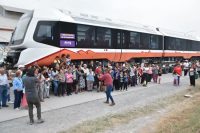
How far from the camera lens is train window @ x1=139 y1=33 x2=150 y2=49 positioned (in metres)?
26.7

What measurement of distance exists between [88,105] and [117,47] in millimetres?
10003

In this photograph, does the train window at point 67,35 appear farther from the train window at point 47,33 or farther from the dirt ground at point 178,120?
the dirt ground at point 178,120

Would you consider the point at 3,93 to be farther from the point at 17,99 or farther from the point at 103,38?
the point at 103,38

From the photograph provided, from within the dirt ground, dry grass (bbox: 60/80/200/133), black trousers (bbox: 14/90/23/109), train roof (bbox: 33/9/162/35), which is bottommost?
the dirt ground

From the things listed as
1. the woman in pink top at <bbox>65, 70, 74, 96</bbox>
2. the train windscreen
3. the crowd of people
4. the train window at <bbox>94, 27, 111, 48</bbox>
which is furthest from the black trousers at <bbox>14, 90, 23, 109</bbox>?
the train window at <bbox>94, 27, 111, 48</bbox>

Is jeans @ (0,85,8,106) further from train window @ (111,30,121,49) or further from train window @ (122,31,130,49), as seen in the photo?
train window @ (122,31,130,49)

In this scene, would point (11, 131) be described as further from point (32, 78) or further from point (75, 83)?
point (75, 83)

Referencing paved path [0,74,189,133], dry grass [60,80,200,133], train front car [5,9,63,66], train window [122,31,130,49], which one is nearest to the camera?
dry grass [60,80,200,133]

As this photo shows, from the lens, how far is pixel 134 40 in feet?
82.8

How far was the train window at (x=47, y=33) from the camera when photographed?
1706 centimetres

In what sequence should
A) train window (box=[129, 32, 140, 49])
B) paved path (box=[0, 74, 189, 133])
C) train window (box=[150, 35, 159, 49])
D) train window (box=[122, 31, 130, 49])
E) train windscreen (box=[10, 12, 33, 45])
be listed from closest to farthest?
1. paved path (box=[0, 74, 189, 133])
2. train windscreen (box=[10, 12, 33, 45])
3. train window (box=[122, 31, 130, 49])
4. train window (box=[129, 32, 140, 49])
5. train window (box=[150, 35, 159, 49])

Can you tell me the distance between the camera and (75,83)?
16.3 metres

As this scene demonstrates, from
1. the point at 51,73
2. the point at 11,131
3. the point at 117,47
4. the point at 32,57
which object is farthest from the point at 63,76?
the point at 117,47

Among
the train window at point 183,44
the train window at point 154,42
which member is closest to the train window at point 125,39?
the train window at point 154,42
